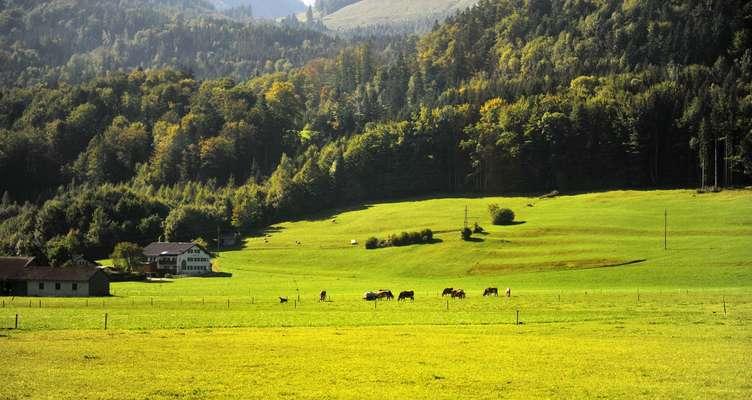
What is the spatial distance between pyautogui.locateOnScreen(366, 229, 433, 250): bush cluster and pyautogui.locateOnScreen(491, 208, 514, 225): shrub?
13117 millimetres

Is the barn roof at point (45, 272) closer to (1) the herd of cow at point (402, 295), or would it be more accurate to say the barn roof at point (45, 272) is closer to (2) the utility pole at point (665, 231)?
(1) the herd of cow at point (402, 295)

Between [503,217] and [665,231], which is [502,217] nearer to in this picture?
[503,217]

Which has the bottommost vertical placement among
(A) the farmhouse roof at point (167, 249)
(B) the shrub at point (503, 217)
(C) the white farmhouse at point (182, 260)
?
(C) the white farmhouse at point (182, 260)

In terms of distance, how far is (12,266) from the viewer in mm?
91250

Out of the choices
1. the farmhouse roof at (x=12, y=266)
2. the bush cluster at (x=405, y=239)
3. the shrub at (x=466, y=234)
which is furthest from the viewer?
the bush cluster at (x=405, y=239)

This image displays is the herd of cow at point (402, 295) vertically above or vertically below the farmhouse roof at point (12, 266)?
below

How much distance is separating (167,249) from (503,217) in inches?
2304

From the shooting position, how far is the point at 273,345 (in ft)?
134

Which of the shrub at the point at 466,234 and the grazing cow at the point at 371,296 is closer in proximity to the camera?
the grazing cow at the point at 371,296

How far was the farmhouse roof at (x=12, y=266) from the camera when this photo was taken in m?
89.2

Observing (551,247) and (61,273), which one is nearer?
(61,273)

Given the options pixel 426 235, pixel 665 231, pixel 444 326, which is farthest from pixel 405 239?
pixel 444 326

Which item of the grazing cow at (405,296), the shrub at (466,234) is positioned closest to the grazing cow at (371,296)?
the grazing cow at (405,296)

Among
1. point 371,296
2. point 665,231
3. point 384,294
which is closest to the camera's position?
point 371,296
